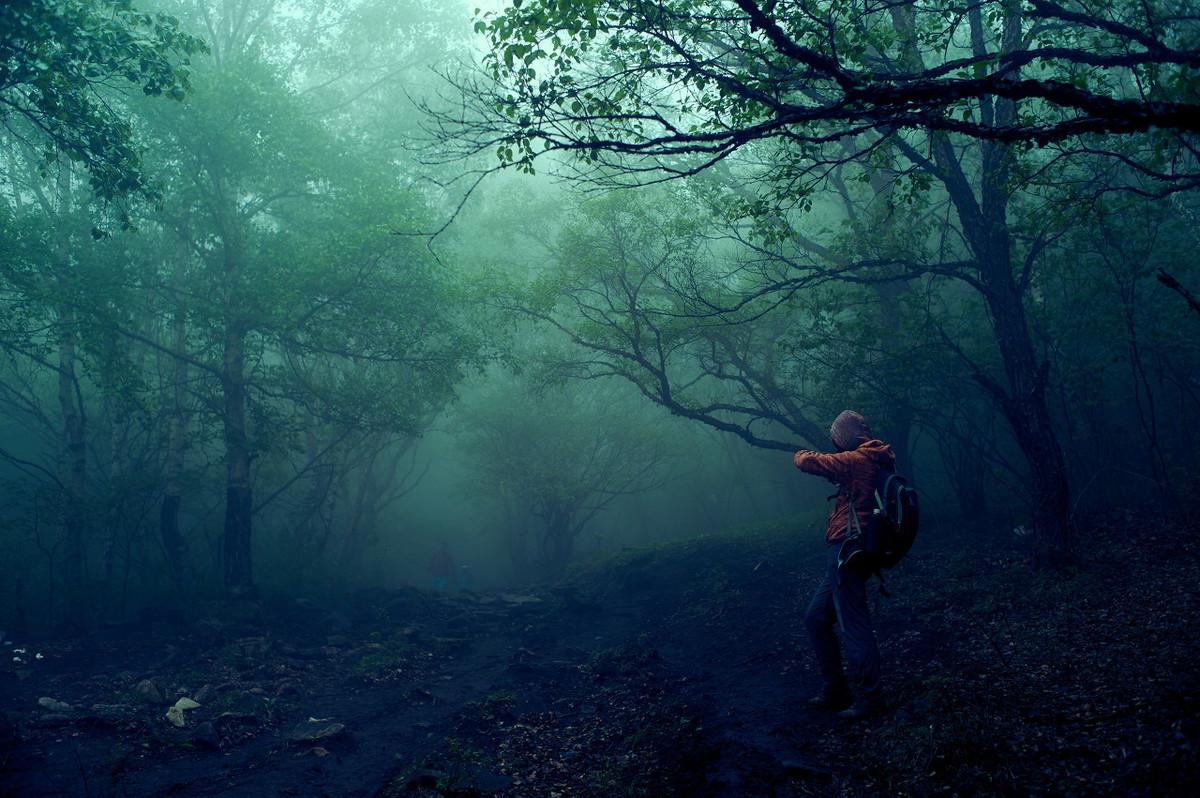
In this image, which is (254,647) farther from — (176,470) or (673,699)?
(673,699)

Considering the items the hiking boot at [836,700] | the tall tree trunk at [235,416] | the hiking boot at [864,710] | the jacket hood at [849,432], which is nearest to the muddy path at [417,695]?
the hiking boot at [836,700]

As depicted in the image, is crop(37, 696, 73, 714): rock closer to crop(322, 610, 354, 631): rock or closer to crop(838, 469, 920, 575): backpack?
crop(322, 610, 354, 631): rock

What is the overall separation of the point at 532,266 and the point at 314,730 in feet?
52.1

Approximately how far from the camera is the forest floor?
424cm

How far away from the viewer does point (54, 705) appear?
7590 mm

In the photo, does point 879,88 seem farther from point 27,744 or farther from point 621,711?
point 27,744

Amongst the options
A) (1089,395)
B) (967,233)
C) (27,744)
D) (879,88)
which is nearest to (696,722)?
(879,88)

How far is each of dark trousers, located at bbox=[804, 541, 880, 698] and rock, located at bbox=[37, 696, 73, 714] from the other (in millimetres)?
6908

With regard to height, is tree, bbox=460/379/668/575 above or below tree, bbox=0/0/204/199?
below

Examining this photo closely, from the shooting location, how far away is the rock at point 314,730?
652 cm

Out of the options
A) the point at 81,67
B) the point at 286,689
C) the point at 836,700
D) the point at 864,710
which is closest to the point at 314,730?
the point at 286,689

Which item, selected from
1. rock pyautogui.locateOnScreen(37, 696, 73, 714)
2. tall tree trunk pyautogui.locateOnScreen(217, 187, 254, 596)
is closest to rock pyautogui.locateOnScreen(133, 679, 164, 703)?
rock pyautogui.locateOnScreen(37, 696, 73, 714)

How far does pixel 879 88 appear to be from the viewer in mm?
3246

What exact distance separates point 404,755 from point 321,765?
2.00ft
